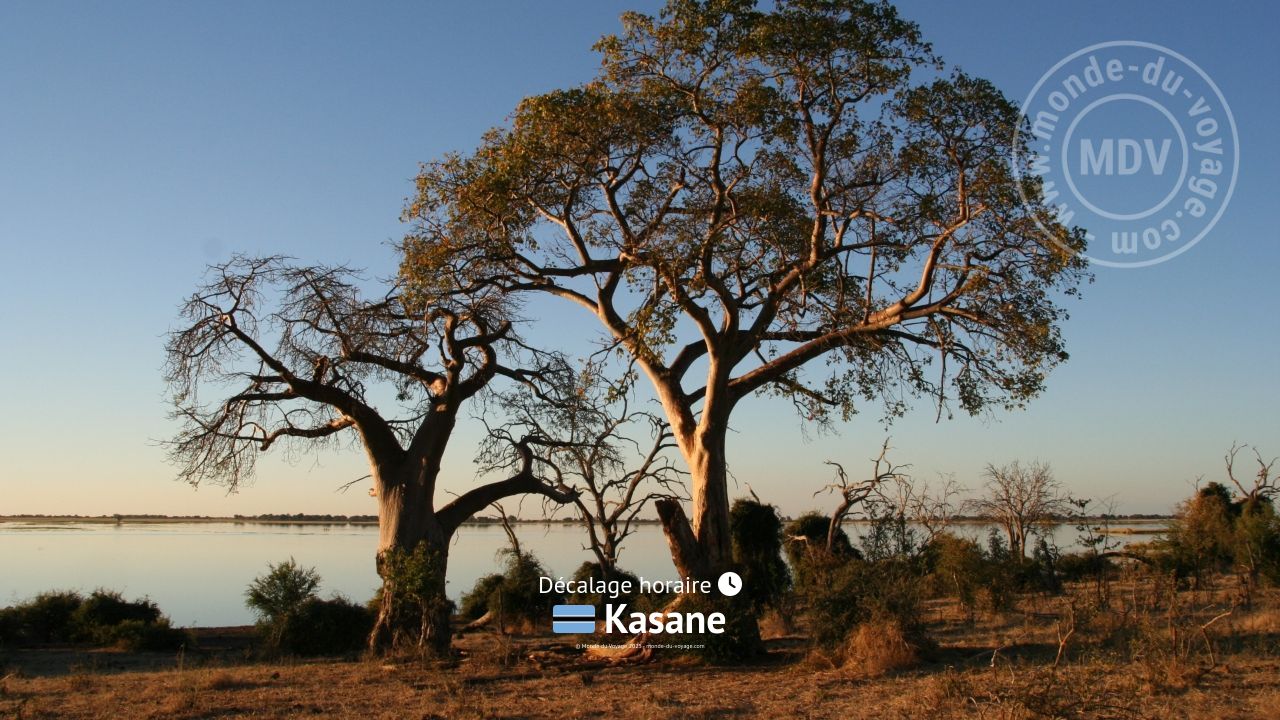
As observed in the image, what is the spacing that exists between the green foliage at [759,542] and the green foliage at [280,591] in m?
7.75

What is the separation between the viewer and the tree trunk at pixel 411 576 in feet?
42.5

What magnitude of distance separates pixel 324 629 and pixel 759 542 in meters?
8.00

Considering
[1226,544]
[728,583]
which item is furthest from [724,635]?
[1226,544]

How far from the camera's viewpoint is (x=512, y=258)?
13625mm

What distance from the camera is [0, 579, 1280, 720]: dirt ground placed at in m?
8.06

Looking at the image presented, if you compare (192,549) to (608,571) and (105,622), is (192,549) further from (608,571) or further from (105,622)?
(608,571)

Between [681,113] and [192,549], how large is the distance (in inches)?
2094

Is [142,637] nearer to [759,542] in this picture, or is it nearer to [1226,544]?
[759,542]

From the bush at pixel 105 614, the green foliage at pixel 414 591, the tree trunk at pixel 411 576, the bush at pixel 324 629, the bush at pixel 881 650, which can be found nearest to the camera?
the bush at pixel 881 650

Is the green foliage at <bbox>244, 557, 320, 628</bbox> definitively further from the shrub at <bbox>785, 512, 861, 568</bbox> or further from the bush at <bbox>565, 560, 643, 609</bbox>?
the shrub at <bbox>785, 512, 861, 568</bbox>

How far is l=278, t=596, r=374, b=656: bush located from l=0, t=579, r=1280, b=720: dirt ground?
211 cm

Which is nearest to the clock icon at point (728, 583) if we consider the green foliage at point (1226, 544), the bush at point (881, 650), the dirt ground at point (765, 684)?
the dirt ground at point (765, 684)

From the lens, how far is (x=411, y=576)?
12828mm

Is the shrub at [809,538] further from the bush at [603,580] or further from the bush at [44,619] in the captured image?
the bush at [44,619]
